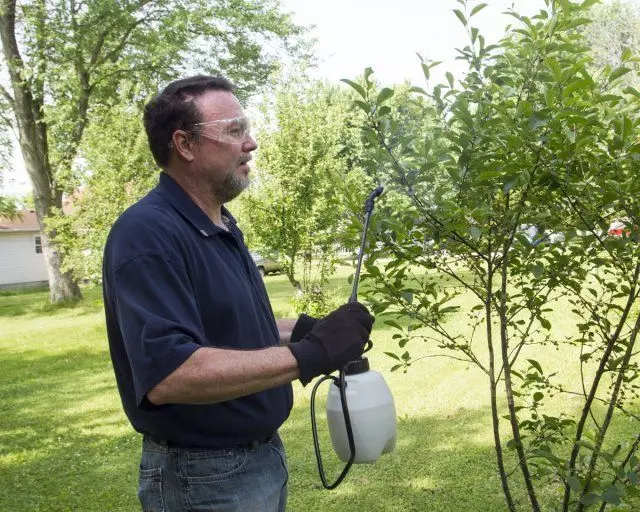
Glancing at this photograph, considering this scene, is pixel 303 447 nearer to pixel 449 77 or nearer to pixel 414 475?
pixel 414 475

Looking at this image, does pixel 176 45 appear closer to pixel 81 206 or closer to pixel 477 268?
pixel 81 206

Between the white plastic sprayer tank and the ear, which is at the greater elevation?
the ear

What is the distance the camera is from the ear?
2154 mm

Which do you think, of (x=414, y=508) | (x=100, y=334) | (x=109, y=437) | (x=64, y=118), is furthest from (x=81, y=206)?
(x=414, y=508)

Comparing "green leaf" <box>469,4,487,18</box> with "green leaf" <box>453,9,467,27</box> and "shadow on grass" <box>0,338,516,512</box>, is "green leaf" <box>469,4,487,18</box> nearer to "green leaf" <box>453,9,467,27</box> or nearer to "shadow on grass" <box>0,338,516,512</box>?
"green leaf" <box>453,9,467,27</box>

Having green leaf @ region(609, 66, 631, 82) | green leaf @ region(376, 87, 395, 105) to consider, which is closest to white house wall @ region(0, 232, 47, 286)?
green leaf @ region(376, 87, 395, 105)

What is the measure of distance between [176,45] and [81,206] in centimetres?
575

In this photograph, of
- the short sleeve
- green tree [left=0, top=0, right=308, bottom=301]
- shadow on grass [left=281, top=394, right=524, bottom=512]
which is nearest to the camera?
the short sleeve

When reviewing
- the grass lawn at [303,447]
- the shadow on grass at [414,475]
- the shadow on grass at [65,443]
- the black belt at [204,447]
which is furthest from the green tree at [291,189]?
the black belt at [204,447]

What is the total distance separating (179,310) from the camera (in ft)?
5.70

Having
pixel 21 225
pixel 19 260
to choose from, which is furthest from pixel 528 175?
pixel 21 225

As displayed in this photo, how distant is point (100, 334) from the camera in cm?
1425

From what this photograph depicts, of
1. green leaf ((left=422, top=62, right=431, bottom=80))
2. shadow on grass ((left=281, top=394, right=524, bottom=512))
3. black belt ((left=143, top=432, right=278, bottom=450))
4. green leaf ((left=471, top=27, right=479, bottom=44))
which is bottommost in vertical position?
shadow on grass ((left=281, top=394, right=524, bottom=512))

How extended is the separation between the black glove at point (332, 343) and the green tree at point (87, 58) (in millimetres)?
16756
